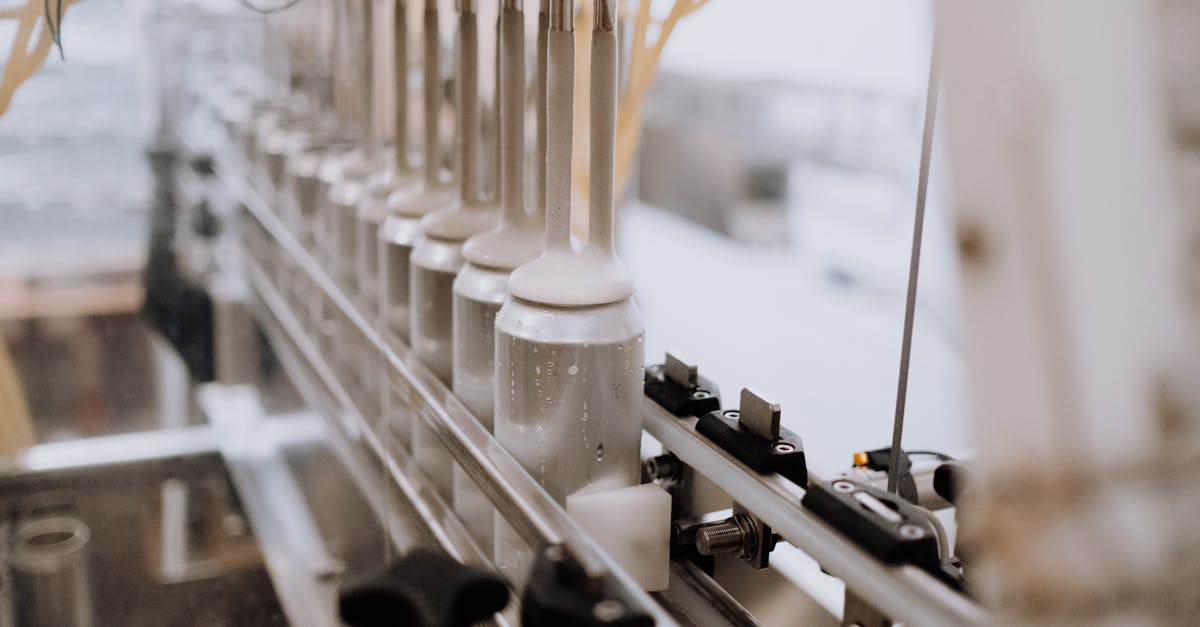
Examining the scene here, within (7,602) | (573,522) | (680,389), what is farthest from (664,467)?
(7,602)

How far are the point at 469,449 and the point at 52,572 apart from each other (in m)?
0.44

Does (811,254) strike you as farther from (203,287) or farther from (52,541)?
(52,541)

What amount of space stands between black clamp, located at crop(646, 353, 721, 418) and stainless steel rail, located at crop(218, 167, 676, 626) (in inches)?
4.6

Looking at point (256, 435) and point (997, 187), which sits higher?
point (997, 187)

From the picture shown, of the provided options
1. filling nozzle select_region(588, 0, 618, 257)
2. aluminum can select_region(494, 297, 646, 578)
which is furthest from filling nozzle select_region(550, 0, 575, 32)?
aluminum can select_region(494, 297, 646, 578)

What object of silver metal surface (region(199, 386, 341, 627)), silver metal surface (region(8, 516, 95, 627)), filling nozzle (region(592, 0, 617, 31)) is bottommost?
silver metal surface (region(8, 516, 95, 627))

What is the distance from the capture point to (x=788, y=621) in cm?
64

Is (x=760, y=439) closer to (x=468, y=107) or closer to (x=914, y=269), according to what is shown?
(x=914, y=269)

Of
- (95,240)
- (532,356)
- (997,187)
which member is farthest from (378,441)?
(95,240)

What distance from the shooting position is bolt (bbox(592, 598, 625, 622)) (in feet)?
1.39

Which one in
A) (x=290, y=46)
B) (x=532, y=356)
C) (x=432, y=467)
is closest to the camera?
(x=532, y=356)

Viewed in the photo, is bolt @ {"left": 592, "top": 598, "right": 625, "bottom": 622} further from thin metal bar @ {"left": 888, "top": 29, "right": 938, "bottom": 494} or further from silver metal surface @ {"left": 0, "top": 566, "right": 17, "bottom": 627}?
silver metal surface @ {"left": 0, "top": 566, "right": 17, "bottom": 627}

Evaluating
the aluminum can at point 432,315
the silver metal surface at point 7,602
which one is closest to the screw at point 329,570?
the aluminum can at point 432,315

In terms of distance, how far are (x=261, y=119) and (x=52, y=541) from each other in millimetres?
715
